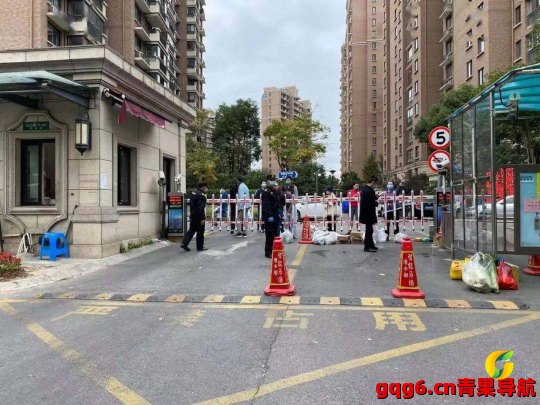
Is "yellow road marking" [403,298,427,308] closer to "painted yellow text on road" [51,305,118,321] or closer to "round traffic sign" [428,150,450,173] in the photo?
"painted yellow text on road" [51,305,118,321]

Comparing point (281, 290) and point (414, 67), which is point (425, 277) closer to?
point (281, 290)

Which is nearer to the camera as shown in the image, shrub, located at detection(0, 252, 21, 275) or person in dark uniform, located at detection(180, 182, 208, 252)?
shrub, located at detection(0, 252, 21, 275)

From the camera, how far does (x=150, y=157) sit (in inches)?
539

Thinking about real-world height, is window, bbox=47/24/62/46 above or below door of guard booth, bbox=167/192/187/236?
above

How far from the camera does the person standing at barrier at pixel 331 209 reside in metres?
15.4

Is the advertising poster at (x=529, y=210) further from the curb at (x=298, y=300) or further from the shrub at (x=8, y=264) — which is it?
the shrub at (x=8, y=264)

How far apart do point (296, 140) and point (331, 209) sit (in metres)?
37.6

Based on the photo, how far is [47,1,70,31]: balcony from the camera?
34.8m

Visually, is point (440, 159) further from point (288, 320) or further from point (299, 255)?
point (288, 320)

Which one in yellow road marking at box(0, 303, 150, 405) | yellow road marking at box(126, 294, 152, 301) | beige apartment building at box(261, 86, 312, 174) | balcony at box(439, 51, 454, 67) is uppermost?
beige apartment building at box(261, 86, 312, 174)

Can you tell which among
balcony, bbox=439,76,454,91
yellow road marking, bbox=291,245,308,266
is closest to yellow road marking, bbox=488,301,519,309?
yellow road marking, bbox=291,245,308,266

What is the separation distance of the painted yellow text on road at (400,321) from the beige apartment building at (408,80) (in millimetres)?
39918

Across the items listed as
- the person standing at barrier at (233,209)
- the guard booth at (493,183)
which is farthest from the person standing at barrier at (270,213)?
the person standing at barrier at (233,209)

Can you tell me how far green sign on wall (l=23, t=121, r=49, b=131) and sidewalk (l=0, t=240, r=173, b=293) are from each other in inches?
114
